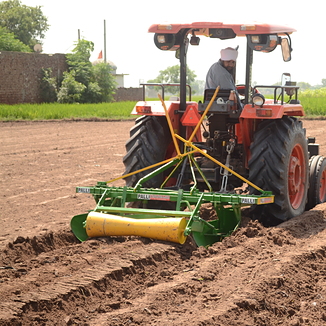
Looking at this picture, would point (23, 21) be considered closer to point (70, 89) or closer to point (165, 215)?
point (70, 89)

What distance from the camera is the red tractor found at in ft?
20.4

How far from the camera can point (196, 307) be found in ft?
13.2

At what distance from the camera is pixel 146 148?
6.66 meters

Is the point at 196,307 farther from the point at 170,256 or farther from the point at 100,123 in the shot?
the point at 100,123

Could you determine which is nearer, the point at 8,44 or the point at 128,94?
the point at 8,44

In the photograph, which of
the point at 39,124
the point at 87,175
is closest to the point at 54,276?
the point at 87,175

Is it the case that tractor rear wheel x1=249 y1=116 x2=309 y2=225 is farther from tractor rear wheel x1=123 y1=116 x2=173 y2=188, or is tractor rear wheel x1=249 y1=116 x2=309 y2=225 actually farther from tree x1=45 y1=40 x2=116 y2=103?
tree x1=45 y1=40 x2=116 y2=103

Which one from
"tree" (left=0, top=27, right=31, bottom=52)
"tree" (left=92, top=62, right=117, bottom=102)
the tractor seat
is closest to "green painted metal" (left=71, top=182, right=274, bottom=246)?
the tractor seat

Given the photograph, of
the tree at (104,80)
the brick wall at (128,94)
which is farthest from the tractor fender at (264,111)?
the brick wall at (128,94)

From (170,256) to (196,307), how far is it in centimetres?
113

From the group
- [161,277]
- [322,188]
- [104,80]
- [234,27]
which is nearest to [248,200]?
[161,277]

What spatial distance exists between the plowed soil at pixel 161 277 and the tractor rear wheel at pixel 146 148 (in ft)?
3.32

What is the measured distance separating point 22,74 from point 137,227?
25752 mm

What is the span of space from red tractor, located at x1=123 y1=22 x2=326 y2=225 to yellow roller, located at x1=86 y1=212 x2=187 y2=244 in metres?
1.03
